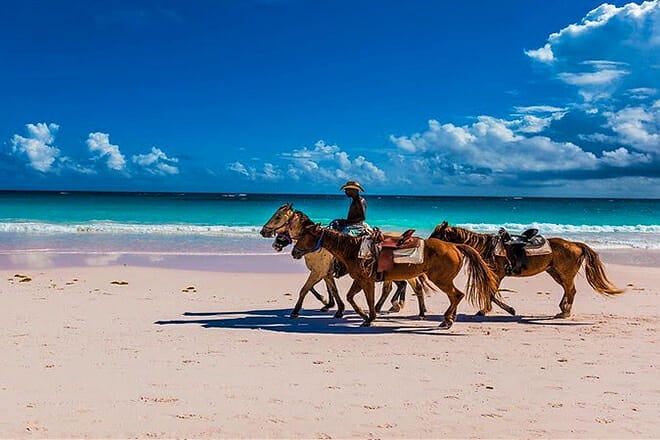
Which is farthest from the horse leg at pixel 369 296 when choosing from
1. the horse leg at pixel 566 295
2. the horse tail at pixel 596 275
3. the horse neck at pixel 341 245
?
the horse tail at pixel 596 275

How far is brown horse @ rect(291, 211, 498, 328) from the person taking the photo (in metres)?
8.41

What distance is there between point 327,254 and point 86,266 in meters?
8.33

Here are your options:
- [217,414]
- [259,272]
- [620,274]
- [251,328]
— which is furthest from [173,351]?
[620,274]

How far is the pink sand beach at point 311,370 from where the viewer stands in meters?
4.62

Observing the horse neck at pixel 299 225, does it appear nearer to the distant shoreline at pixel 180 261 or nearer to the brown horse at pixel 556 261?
the brown horse at pixel 556 261

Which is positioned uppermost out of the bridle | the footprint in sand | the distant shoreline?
the bridle

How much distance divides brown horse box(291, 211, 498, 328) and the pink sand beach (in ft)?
1.60

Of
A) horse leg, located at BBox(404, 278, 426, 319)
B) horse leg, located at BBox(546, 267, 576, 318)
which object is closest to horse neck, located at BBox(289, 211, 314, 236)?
horse leg, located at BBox(404, 278, 426, 319)

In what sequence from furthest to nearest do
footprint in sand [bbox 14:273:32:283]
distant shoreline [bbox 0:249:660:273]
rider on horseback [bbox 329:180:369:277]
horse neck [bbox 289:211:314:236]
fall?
distant shoreline [bbox 0:249:660:273] < footprint in sand [bbox 14:273:32:283] < rider on horseback [bbox 329:180:369:277] < horse neck [bbox 289:211:314:236]

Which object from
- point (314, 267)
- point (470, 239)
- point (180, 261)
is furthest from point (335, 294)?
point (180, 261)

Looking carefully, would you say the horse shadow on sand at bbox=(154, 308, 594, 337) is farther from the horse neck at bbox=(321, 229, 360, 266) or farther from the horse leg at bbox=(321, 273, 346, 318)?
the horse neck at bbox=(321, 229, 360, 266)

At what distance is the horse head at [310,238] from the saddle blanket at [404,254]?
624 mm

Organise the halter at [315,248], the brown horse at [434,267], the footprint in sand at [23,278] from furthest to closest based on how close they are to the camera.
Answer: the footprint in sand at [23,278]
the halter at [315,248]
the brown horse at [434,267]

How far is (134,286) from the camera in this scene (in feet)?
39.6
